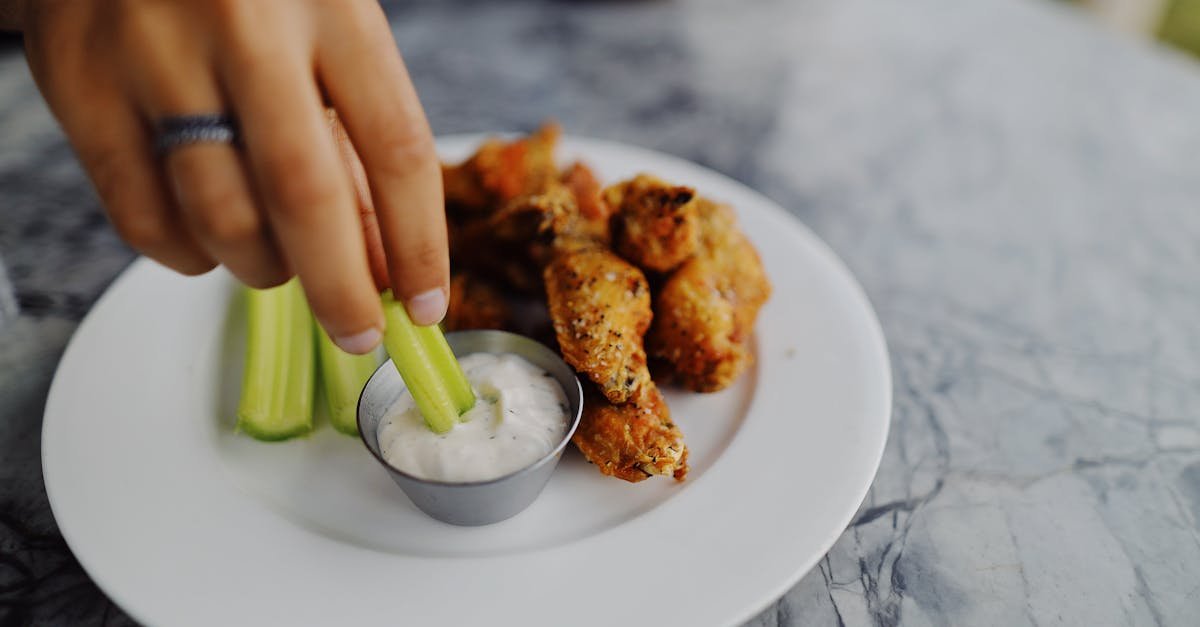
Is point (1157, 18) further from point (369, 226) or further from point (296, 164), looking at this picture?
point (296, 164)

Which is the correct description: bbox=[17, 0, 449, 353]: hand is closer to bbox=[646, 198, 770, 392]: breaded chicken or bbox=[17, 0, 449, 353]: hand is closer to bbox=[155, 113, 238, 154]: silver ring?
bbox=[155, 113, 238, 154]: silver ring

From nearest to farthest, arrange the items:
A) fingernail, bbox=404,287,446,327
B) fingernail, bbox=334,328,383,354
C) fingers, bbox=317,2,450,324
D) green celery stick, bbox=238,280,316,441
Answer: fingers, bbox=317,2,450,324 → fingernail, bbox=334,328,383,354 → fingernail, bbox=404,287,446,327 → green celery stick, bbox=238,280,316,441

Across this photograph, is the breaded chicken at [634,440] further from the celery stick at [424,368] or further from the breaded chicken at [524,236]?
the breaded chicken at [524,236]

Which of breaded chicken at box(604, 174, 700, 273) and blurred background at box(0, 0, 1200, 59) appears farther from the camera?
blurred background at box(0, 0, 1200, 59)

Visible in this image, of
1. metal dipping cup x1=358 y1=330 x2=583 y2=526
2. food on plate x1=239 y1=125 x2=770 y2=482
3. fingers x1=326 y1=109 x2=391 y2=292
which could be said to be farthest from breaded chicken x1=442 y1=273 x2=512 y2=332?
fingers x1=326 y1=109 x2=391 y2=292

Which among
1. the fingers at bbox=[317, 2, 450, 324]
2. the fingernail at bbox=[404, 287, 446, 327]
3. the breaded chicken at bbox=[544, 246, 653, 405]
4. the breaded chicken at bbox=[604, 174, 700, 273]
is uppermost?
the fingers at bbox=[317, 2, 450, 324]

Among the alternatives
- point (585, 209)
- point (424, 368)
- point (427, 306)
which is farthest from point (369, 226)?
point (585, 209)

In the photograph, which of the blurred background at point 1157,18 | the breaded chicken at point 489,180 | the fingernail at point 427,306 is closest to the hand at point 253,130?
the fingernail at point 427,306

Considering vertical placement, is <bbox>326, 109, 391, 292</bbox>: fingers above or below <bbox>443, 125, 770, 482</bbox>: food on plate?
above
